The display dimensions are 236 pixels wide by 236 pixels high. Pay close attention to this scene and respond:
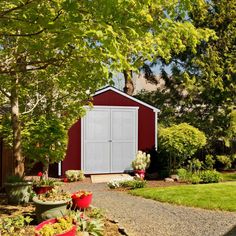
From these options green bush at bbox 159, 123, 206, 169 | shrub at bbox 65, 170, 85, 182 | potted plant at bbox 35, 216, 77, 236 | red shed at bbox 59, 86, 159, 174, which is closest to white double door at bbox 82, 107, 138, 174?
red shed at bbox 59, 86, 159, 174

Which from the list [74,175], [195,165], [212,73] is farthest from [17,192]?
[212,73]

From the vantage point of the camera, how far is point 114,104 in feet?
52.7

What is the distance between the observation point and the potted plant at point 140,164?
48.8 feet

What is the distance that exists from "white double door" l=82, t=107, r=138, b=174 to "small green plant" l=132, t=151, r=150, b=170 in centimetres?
118

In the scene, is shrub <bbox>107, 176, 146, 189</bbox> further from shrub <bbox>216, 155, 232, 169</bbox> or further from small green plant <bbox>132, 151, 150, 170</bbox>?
shrub <bbox>216, 155, 232, 169</bbox>

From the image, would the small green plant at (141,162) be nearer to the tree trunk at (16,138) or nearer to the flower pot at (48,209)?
the tree trunk at (16,138)

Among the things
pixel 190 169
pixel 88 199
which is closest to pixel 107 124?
pixel 190 169

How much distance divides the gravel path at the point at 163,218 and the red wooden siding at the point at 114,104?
5.24 m

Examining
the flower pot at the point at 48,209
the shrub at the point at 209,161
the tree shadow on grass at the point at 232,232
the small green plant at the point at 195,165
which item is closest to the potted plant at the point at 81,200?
the flower pot at the point at 48,209

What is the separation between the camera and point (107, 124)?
15930 mm

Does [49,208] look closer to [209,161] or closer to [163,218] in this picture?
[163,218]

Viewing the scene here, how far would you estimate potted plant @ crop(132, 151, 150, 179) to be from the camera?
1486cm

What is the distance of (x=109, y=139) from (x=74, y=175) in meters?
2.68

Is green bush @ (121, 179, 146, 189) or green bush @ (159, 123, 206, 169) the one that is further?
green bush @ (159, 123, 206, 169)
